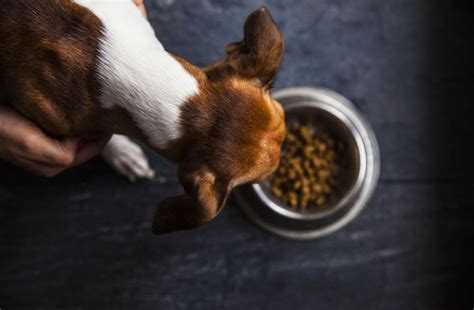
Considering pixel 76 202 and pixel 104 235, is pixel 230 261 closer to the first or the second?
pixel 104 235

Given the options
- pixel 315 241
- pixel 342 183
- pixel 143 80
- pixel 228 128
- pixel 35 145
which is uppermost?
pixel 143 80

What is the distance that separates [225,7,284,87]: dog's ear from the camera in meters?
1.48

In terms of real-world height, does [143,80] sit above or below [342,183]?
above

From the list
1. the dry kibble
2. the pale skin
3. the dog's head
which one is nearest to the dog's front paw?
the pale skin

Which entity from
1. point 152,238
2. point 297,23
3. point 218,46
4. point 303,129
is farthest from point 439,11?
Answer: point 152,238

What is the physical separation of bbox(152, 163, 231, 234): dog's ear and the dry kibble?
31.5 inches

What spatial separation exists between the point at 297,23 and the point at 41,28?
123cm

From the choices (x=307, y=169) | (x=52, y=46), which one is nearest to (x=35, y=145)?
(x=52, y=46)

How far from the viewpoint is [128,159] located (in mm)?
2271

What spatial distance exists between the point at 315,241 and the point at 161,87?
3.83ft

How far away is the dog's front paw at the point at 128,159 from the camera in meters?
2.22

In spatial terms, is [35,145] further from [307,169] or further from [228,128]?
[307,169]

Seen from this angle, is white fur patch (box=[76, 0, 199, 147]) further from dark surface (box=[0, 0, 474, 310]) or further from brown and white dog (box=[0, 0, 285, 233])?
dark surface (box=[0, 0, 474, 310])

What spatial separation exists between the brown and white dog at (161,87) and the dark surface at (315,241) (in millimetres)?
813
